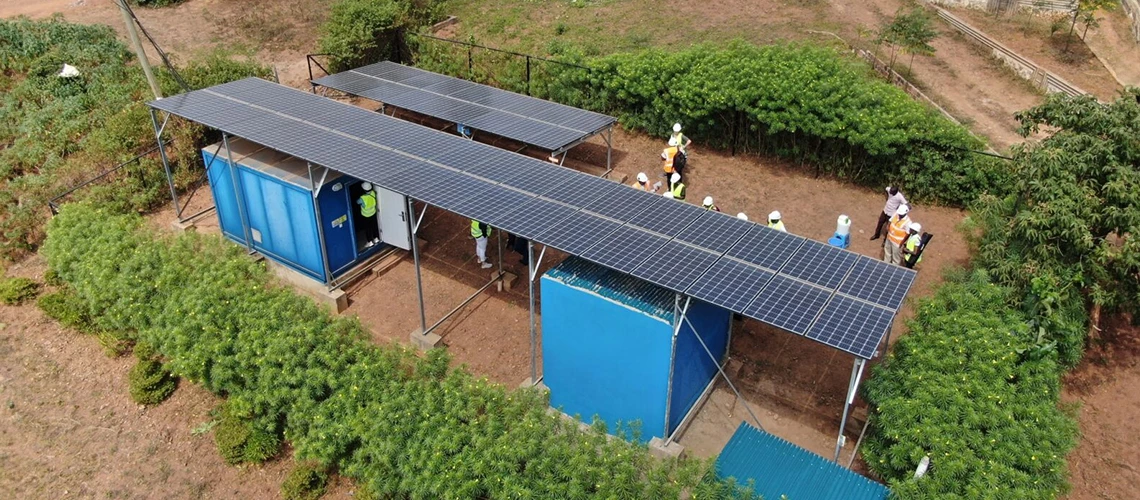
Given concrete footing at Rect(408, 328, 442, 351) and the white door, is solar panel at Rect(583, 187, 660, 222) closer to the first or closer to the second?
concrete footing at Rect(408, 328, 442, 351)

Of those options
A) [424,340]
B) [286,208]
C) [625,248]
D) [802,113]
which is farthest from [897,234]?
[286,208]

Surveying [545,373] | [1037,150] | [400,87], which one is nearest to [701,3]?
[400,87]

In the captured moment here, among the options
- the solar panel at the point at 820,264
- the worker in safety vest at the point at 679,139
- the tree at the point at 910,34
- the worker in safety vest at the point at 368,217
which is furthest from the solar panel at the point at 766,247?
the tree at the point at 910,34

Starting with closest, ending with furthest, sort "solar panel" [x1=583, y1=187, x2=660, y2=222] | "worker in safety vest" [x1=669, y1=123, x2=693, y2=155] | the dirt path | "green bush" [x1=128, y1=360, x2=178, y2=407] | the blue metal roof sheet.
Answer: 1. the blue metal roof sheet
2. the dirt path
3. "solar panel" [x1=583, y1=187, x2=660, y2=222]
4. "green bush" [x1=128, y1=360, x2=178, y2=407]
5. "worker in safety vest" [x1=669, y1=123, x2=693, y2=155]

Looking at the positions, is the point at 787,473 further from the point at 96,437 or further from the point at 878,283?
the point at 96,437

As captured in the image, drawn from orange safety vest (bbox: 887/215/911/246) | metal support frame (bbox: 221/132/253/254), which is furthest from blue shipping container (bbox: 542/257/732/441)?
metal support frame (bbox: 221/132/253/254)

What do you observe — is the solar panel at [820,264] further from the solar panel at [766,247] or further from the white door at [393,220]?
the white door at [393,220]
